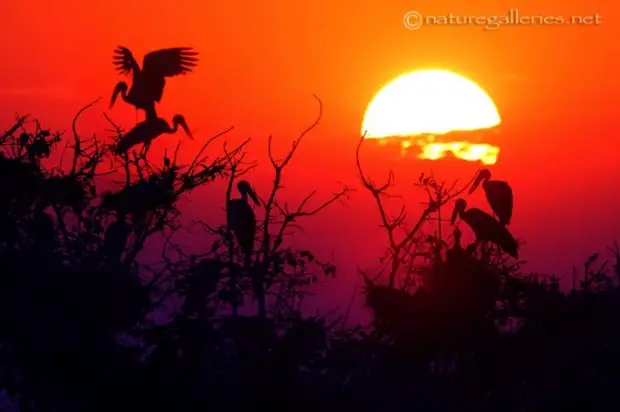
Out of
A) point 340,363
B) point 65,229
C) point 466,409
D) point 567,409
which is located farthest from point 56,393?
point 567,409

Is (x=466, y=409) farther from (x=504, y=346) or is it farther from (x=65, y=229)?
(x=65, y=229)

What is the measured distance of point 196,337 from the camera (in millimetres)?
13227

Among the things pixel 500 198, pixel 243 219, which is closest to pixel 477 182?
pixel 500 198

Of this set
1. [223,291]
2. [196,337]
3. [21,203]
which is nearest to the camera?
[196,337]

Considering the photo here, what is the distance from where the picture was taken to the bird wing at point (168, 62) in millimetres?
18703

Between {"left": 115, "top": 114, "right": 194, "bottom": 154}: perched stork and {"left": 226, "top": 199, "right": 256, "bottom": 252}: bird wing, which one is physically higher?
{"left": 115, "top": 114, "right": 194, "bottom": 154}: perched stork

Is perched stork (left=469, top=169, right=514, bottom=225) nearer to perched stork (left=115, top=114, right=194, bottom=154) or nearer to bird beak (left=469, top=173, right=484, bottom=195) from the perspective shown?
bird beak (left=469, top=173, right=484, bottom=195)

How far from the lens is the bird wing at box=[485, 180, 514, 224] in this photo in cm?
1717

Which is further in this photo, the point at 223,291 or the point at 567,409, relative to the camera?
the point at 223,291

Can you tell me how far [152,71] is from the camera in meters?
18.7

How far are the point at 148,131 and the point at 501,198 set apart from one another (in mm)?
4472

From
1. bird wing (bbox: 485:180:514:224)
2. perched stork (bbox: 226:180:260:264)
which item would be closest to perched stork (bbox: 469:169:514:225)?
bird wing (bbox: 485:180:514:224)

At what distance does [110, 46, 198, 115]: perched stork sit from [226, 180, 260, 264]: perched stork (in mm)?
2238

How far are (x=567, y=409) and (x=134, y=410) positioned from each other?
13.7ft
